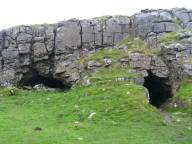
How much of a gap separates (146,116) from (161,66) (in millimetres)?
28173

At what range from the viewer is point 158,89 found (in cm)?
8800

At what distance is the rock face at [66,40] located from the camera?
296 feet

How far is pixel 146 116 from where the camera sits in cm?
5641

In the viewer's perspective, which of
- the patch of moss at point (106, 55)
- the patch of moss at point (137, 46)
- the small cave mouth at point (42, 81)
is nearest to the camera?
the patch of moss at point (137, 46)

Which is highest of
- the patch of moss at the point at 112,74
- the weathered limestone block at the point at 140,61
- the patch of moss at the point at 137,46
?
the patch of moss at the point at 137,46

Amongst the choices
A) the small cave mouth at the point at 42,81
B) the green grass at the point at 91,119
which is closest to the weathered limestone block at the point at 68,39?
the small cave mouth at the point at 42,81

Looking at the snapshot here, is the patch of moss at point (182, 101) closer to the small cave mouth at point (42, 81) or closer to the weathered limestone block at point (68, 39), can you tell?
the weathered limestone block at point (68, 39)

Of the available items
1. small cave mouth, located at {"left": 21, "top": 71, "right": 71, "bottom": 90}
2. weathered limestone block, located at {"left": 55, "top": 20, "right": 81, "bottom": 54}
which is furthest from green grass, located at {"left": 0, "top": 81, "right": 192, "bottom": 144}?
small cave mouth, located at {"left": 21, "top": 71, "right": 71, "bottom": 90}

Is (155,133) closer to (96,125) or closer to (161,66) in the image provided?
(96,125)

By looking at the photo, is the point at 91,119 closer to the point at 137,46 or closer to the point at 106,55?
the point at 106,55

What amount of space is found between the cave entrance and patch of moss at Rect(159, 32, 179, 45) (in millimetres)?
6965

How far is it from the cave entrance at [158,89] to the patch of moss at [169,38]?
6.97 meters

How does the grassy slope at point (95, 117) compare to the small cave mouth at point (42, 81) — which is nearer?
the grassy slope at point (95, 117)

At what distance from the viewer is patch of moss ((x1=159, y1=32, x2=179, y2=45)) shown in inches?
3366
